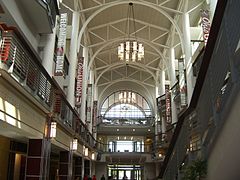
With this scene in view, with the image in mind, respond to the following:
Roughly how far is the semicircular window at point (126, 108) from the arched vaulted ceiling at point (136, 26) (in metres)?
6.82

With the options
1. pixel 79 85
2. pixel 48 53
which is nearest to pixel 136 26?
pixel 79 85

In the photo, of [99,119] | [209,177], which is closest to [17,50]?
[209,177]

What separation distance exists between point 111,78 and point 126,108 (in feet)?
18.7

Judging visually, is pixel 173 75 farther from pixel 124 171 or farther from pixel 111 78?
pixel 124 171

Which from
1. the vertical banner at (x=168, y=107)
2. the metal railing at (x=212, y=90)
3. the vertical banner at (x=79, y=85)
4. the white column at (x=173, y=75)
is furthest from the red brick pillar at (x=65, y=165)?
the white column at (x=173, y=75)

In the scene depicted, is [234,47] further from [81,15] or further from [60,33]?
[81,15]

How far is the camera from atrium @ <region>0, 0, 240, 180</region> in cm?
401

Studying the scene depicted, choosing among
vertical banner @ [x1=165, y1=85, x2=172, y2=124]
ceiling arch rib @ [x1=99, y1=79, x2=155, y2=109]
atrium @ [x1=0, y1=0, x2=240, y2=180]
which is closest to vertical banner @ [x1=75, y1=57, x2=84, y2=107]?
atrium @ [x1=0, y1=0, x2=240, y2=180]

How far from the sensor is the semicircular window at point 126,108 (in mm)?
39438

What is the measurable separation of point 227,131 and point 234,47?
1067mm

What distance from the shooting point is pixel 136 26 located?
24.1 meters

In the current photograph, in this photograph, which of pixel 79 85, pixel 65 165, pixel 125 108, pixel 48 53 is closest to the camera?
pixel 48 53

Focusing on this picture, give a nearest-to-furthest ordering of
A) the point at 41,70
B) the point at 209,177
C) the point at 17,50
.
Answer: the point at 209,177 < the point at 17,50 < the point at 41,70

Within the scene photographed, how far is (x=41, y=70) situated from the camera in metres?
9.05
